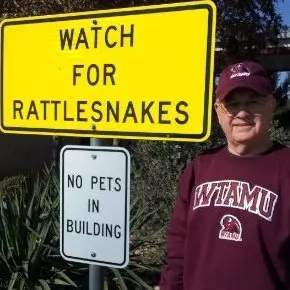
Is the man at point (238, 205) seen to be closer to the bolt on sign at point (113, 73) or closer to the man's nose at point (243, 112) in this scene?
the man's nose at point (243, 112)

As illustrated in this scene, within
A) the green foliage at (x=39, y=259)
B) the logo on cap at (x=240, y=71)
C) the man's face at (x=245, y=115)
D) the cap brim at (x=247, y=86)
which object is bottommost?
the green foliage at (x=39, y=259)

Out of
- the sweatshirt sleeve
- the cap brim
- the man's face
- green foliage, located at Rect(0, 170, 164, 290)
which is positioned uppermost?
the cap brim

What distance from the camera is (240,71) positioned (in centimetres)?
240

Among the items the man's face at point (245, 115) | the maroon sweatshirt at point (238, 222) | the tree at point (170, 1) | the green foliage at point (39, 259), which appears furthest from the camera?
the tree at point (170, 1)

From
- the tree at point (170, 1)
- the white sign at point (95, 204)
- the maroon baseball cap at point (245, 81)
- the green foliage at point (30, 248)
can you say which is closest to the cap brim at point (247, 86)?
the maroon baseball cap at point (245, 81)

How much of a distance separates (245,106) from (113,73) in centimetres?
53

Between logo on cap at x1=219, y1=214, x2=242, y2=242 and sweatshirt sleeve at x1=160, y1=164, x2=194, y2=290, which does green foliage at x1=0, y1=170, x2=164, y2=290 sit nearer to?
sweatshirt sleeve at x1=160, y1=164, x2=194, y2=290

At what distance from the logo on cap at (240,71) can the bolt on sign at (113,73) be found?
22 centimetres

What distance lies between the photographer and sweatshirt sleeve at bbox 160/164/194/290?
2479 mm

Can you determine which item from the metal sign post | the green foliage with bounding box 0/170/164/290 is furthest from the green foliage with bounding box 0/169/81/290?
the metal sign post

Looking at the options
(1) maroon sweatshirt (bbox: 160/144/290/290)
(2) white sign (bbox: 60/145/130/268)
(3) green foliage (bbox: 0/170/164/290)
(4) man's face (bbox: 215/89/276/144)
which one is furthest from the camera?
(3) green foliage (bbox: 0/170/164/290)

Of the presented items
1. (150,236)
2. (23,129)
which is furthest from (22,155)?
(23,129)

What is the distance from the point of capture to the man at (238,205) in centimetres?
219

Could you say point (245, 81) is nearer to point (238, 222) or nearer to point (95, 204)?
point (238, 222)
